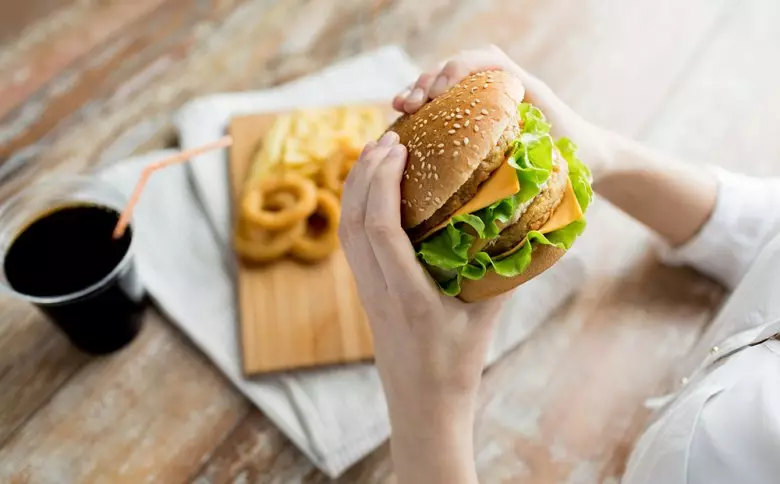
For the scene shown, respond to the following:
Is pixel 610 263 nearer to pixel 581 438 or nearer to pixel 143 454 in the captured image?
pixel 581 438

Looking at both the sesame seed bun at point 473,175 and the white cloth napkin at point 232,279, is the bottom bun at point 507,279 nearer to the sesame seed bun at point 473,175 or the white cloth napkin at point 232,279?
the sesame seed bun at point 473,175

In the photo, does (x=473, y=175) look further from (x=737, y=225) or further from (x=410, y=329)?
(x=737, y=225)

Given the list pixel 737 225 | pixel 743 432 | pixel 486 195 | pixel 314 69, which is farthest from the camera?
pixel 314 69

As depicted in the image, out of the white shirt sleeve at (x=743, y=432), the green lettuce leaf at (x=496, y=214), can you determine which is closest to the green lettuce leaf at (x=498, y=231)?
the green lettuce leaf at (x=496, y=214)

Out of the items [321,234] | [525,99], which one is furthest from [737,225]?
[321,234]

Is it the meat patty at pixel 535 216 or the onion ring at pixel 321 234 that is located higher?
the meat patty at pixel 535 216
